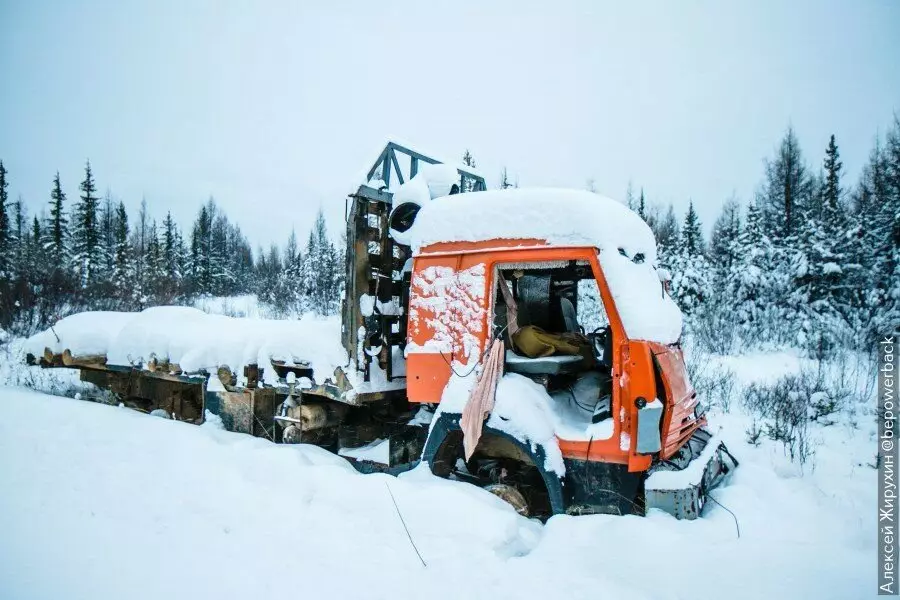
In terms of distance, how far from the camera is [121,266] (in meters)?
35.3

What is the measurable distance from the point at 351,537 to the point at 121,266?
3941 cm

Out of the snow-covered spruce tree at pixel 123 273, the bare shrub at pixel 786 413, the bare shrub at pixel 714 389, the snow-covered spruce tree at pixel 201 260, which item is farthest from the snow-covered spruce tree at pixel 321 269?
the bare shrub at pixel 786 413

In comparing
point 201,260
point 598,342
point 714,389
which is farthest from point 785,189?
point 201,260

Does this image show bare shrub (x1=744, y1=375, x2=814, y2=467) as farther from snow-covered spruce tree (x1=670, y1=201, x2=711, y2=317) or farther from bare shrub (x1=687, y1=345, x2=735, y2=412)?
snow-covered spruce tree (x1=670, y1=201, x2=711, y2=317)

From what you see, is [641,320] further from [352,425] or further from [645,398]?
[352,425]

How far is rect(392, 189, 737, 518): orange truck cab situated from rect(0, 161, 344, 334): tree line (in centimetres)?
1518

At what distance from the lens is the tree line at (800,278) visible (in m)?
15.9

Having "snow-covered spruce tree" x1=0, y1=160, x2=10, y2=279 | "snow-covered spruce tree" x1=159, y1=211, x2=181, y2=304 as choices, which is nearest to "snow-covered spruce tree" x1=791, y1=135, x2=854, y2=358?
"snow-covered spruce tree" x1=0, y1=160, x2=10, y2=279

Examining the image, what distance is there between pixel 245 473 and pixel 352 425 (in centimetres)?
148

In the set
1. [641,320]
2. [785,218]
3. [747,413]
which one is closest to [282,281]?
[785,218]

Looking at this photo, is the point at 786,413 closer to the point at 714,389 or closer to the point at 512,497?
the point at 714,389

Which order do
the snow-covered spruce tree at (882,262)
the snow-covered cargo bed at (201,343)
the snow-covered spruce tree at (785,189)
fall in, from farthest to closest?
the snow-covered spruce tree at (785,189) < the snow-covered spruce tree at (882,262) < the snow-covered cargo bed at (201,343)

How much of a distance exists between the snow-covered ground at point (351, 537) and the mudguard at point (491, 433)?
0.60 feet

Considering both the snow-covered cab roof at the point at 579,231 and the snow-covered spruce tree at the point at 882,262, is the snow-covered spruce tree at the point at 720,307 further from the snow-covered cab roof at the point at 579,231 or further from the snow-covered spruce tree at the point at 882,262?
the snow-covered cab roof at the point at 579,231
